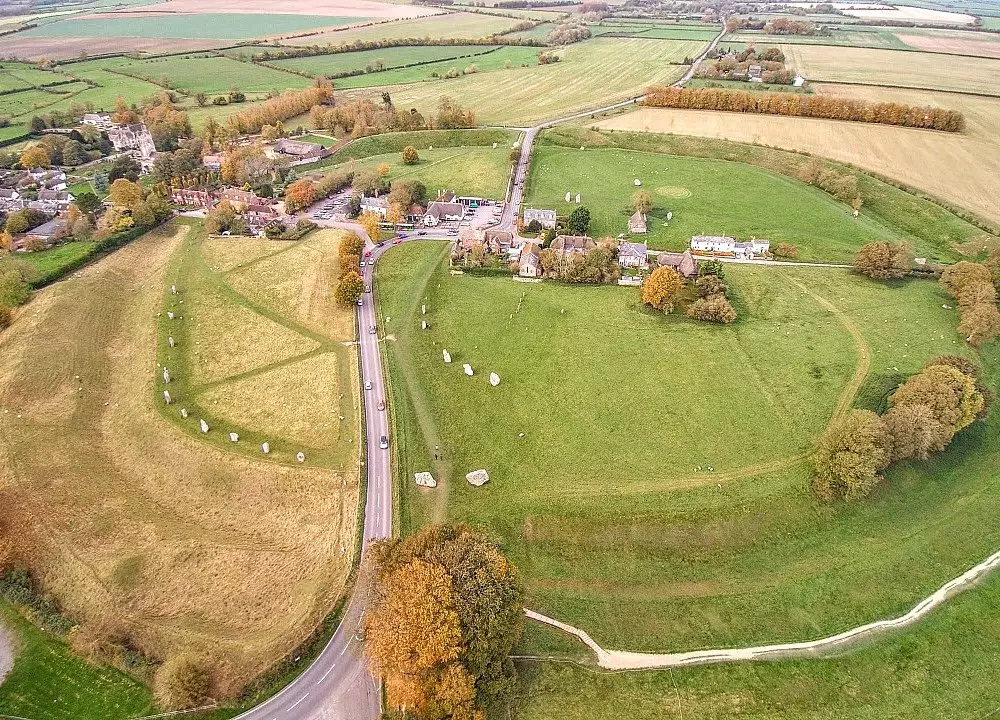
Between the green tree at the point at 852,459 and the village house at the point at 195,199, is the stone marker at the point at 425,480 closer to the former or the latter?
the green tree at the point at 852,459

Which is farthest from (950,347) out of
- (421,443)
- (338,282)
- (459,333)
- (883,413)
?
(338,282)

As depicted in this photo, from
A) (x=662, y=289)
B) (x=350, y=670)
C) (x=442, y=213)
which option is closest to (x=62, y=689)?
(x=350, y=670)

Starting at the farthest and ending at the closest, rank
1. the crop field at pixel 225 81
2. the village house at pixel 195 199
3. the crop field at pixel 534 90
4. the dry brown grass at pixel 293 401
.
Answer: the crop field at pixel 225 81 < the crop field at pixel 534 90 < the village house at pixel 195 199 < the dry brown grass at pixel 293 401

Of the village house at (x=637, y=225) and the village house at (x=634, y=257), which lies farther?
the village house at (x=637, y=225)

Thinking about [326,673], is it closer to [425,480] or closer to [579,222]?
[425,480]

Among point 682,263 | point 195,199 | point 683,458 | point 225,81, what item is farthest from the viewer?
point 225,81

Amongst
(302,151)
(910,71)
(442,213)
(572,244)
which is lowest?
(572,244)

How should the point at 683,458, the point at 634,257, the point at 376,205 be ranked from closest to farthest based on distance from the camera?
1. the point at 683,458
2. the point at 634,257
3. the point at 376,205

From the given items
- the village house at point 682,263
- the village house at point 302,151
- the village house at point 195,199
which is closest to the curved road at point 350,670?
the village house at point 682,263
